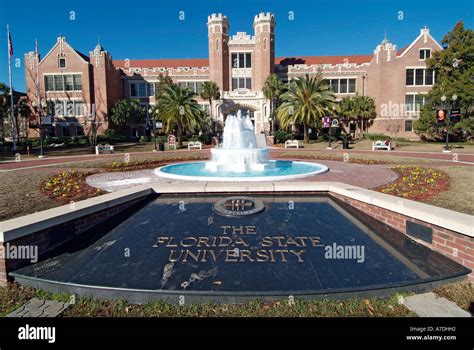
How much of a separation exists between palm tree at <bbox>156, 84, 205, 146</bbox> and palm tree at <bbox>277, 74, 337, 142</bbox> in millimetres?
10474

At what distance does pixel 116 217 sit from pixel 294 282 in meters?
4.14

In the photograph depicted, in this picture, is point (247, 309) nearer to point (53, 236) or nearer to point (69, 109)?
point (53, 236)

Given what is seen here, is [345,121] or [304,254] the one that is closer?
[304,254]

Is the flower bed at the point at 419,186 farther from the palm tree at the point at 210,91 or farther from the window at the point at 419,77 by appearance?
the window at the point at 419,77

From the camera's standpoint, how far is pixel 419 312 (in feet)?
10.8

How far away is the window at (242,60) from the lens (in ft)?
153

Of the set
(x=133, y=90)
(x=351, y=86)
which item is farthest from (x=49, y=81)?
(x=351, y=86)

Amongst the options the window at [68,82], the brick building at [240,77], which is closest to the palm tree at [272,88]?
the brick building at [240,77]

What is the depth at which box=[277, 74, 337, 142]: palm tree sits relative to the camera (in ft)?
113

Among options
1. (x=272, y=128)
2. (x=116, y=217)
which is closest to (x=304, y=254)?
(x=116, y=217)

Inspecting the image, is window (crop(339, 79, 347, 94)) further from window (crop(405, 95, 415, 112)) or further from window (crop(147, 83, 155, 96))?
window (crop(147, 83, 155, 96))

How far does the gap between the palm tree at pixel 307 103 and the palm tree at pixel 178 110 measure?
34.4 ft

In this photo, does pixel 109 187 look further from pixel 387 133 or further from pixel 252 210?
pixel 387 133

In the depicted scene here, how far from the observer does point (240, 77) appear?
154 feet
